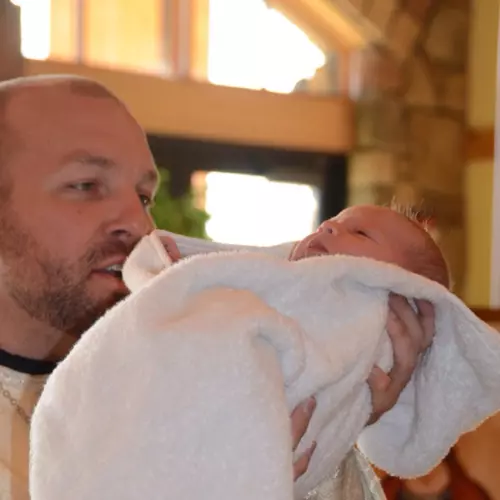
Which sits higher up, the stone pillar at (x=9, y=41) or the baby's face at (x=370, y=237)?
the stone pillar at (x=9, y=41)

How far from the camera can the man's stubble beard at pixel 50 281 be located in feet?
3.22

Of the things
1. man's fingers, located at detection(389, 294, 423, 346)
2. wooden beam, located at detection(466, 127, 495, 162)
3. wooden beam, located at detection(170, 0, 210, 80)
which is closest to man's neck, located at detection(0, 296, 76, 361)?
man's fingers, located at detection(389, 294, 423, 346)

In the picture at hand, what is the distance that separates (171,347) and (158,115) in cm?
221

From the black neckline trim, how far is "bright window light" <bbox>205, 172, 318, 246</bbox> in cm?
179

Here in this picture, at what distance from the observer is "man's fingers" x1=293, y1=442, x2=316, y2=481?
2.42 ft

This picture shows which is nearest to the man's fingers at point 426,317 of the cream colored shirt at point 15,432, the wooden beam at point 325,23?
the cream colored shirt at point 15,432

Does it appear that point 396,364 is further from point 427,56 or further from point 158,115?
point 427,56

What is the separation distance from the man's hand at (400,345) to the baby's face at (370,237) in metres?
0.07

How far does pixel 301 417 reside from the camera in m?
0.71

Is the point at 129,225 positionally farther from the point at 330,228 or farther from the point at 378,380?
the point at 378,380

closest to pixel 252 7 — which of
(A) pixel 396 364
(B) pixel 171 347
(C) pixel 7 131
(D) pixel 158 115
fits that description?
(D) pixel 158 115

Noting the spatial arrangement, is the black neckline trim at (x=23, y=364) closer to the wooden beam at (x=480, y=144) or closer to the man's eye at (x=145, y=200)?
the man's eye at (x=145, y=200)

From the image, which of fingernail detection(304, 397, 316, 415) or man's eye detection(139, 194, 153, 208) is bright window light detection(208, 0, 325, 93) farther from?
fingernail detection(304, 397, 316, 415)

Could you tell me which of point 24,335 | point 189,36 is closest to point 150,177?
point 24,335
